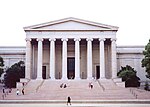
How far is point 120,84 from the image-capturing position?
2203 inches

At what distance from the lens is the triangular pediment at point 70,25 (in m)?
64.4

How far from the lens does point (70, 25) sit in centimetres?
6488

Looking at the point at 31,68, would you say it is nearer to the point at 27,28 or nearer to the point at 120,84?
the point at 27,28

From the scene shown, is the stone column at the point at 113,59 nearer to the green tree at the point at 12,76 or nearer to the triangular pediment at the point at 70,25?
the triangular pediment at the point at 70,25

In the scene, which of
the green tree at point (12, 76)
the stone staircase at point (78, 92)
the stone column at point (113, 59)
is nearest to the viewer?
the stone staircase at point (78, 92)

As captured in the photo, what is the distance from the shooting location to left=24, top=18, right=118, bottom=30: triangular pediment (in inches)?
2534

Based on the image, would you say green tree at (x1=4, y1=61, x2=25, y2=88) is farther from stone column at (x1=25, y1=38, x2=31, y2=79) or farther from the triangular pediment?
the triangular pediment

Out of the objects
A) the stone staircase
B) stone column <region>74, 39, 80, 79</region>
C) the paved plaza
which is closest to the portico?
stone column <region>74, 39, 80, 79</region>

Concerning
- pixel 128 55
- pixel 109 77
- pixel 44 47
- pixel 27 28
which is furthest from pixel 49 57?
pixel 128 55

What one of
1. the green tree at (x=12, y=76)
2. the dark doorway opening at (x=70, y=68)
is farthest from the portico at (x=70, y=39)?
the dark doorway opening at (x=70, y=68)

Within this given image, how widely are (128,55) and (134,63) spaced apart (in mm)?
2361

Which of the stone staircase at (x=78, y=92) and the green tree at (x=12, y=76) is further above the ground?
the green tree at (x=12, y=76)

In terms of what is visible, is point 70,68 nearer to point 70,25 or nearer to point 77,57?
point 77,57

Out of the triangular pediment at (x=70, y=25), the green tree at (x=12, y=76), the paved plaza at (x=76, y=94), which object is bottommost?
the paved plaza at (x=76, y=94)
